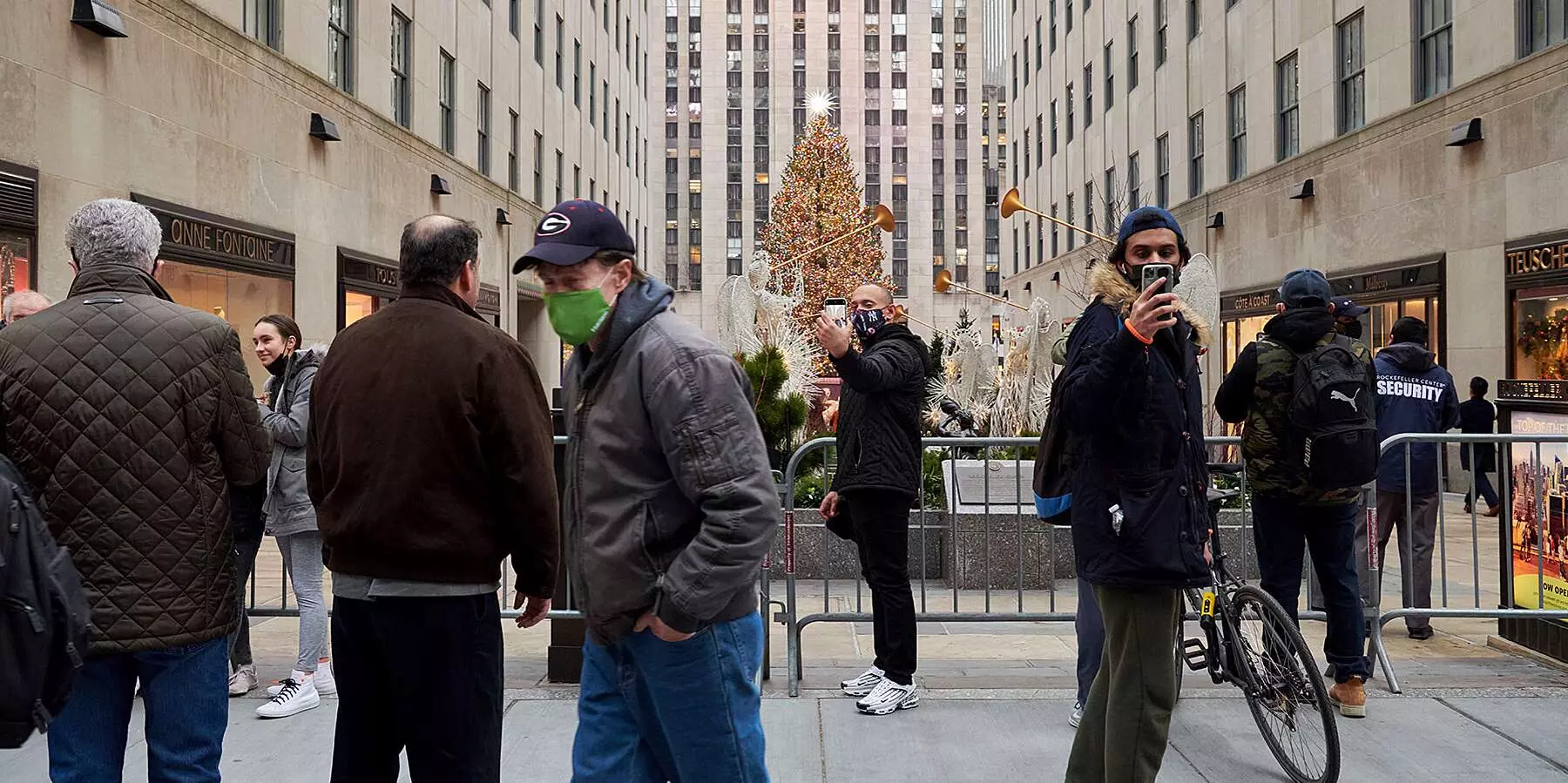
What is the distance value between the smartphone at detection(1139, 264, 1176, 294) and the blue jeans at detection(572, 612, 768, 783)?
1548 millimetres

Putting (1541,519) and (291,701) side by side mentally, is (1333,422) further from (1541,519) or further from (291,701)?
(291,701)

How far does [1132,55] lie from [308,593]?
32.4 m

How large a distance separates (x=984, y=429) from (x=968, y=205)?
75337 mm

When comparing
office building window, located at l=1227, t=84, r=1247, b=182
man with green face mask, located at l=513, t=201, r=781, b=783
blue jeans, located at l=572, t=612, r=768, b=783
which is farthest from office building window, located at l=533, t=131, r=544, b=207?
blue jeans, located at l=572, t=612, r=768, b=783

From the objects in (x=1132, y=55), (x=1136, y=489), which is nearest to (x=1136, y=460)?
(x=1136, y=489)

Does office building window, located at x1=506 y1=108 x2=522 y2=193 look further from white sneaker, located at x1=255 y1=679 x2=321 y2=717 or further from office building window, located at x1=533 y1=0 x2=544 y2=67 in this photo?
white sneaker, located at x1=255 y1=679 x2=321 y2=717

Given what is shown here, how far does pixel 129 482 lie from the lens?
338 cm

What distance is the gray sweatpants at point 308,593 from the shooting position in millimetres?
5801

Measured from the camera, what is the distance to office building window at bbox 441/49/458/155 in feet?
74.2

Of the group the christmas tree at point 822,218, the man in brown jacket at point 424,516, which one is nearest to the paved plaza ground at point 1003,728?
the man in brown jacket at point 424,516

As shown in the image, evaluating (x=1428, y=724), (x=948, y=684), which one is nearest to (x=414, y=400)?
(x=948, y=684)

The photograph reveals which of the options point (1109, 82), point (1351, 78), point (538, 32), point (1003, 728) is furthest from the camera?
point (1109, 82)

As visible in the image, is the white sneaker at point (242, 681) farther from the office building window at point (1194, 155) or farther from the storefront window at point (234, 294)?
the office building window at point (1194, 155)

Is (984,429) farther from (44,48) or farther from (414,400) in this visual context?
(414,400)
